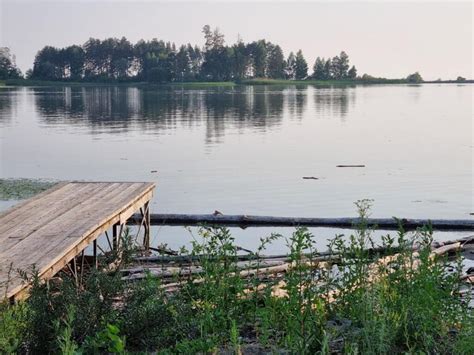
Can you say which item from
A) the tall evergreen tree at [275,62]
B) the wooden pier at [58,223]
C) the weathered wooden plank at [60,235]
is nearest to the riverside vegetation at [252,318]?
the wooden pier at [58,223]

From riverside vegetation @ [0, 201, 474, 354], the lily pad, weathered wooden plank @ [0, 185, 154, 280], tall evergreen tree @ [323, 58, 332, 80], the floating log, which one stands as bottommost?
the floating log

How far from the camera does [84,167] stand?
32.4 metres

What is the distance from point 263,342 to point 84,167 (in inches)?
1086

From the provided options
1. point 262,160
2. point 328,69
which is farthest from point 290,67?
point 262,160

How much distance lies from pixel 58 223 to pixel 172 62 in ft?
577

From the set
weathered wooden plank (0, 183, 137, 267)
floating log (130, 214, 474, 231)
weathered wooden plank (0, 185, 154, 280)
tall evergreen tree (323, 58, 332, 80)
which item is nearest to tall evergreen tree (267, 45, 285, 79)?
tall evergreen tree (323, 58, 332, 80)

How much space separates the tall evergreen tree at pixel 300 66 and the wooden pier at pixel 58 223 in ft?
600

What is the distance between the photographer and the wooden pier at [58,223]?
9.68 meters

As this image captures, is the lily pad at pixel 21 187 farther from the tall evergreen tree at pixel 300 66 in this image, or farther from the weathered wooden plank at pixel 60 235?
the tall evergreen tree at pixel 300 66

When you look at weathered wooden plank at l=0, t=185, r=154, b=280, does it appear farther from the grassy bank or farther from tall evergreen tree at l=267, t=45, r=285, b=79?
tall evergreen tree at l=267, t=45, r=285, b=79

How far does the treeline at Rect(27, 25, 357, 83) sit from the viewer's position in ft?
609

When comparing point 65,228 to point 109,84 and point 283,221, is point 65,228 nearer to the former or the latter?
point 283,221

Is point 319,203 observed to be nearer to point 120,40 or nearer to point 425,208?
point 425,208

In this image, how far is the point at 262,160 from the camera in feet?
112
